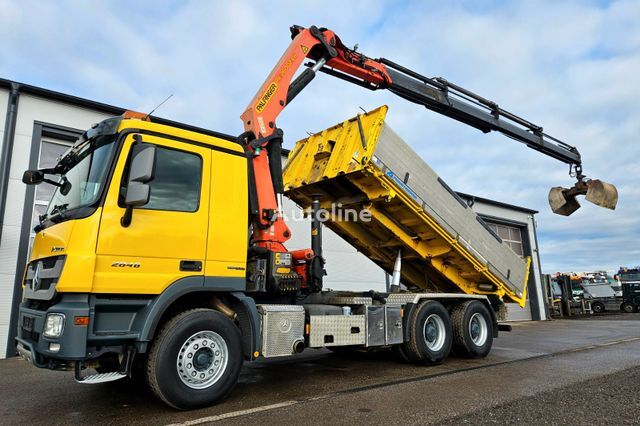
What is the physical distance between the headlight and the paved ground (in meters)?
1.02

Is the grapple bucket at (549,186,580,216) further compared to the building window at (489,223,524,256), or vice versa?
the building window at (489,223,524,256)

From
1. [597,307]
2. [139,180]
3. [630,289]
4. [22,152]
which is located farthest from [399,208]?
[630,289]

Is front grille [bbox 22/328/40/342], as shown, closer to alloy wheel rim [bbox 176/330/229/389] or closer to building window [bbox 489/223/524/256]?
alloy wheel rim [bbox 176/330/229/389]

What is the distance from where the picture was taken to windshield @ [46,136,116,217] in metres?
4.34

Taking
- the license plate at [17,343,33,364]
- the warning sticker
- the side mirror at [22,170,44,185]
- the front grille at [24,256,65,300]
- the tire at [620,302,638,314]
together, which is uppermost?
the warning sticker

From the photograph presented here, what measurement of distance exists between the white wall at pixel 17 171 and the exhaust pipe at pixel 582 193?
11.6 meters

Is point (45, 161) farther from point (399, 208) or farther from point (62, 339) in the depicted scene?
point (399, 208)

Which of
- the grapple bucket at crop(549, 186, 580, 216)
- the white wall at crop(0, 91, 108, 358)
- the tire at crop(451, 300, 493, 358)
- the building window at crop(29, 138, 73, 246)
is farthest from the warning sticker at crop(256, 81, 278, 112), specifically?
the grapple bucket at crop(549, 186, 580, 216)

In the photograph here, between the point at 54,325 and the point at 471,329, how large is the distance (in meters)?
6.81

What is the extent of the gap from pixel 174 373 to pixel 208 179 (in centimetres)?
209

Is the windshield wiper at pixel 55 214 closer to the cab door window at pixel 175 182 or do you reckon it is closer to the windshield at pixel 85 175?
the windshield at pixel 85 175

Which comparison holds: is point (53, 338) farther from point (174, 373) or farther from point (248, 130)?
point (248, 130)

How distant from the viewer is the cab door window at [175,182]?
180 inches

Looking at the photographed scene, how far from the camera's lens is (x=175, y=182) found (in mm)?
4703
